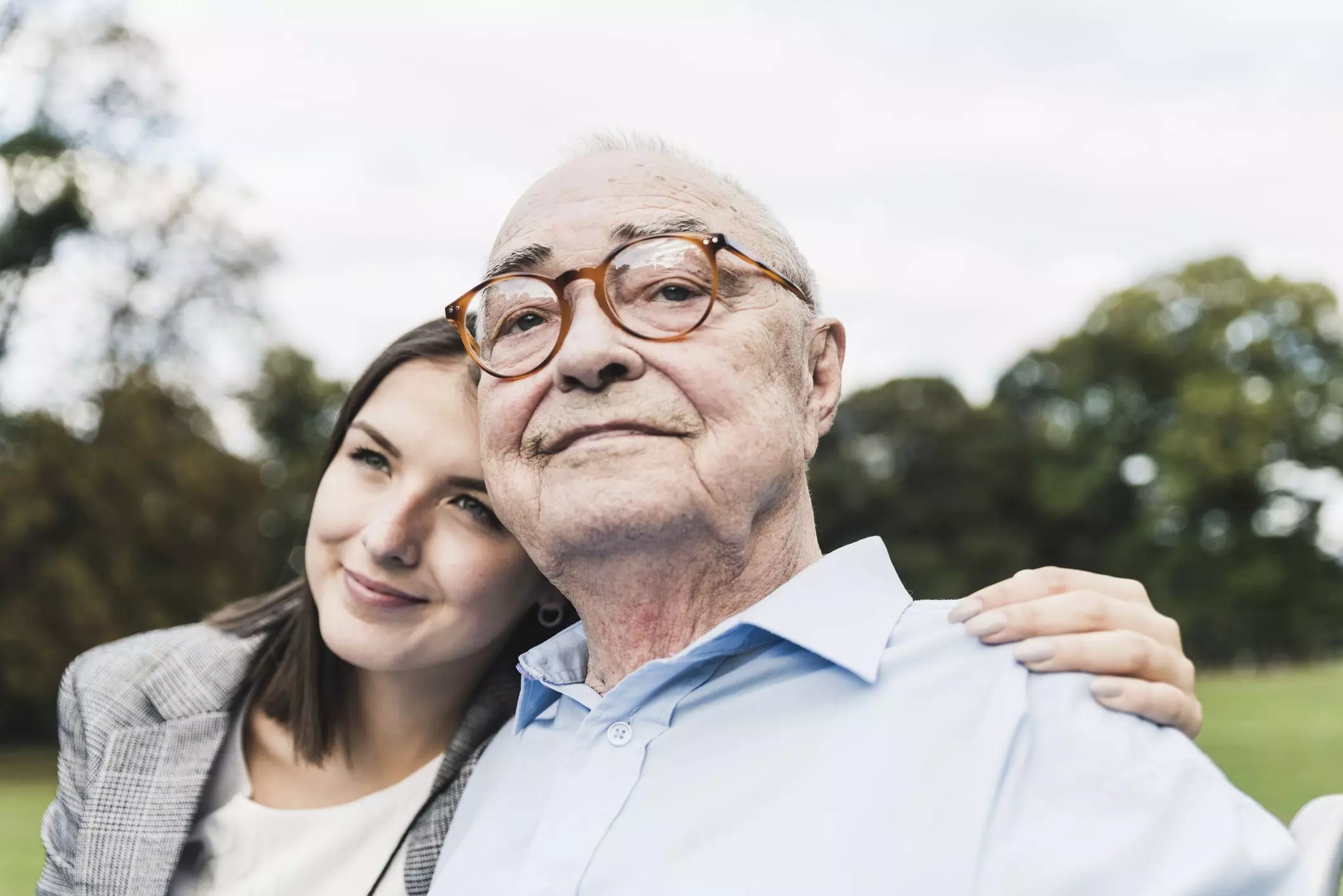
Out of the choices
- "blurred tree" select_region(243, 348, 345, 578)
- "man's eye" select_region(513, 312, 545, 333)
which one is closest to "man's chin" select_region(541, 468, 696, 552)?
"man's eye" select_region(513, 312, 545, 333)

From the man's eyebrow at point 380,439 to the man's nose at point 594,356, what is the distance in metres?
0.80

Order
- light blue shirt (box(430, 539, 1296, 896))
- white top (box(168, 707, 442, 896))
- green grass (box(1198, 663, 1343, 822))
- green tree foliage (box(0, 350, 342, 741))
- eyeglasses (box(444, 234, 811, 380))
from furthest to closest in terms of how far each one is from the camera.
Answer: green tree foliage (box(0, 350, 342, 741))
green grass (box(1198, 663, 1343, 822))
white top (box(168, 707, 442, 896))
eyeglasses (box(444, 234, 811, 380))
light blue shirt (box(430, 539, 1296, 896))

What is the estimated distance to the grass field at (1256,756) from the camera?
42.0 ft

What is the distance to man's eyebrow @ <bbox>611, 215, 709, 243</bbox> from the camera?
2311mm

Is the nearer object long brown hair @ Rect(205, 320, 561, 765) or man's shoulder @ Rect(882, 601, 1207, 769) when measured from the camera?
man's shoulder @ Rect(882, 601, 1207, 769)

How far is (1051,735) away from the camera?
1.83 m

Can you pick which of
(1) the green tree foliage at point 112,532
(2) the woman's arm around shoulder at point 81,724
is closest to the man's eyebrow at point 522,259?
(2) the woman's arm around shoulder at point 81,724

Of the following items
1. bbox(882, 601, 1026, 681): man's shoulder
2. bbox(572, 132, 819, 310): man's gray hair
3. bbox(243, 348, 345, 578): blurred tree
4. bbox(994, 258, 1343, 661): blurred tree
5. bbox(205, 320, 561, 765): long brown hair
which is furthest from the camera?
bbox(994, 258, 1343, 661): blurred tree

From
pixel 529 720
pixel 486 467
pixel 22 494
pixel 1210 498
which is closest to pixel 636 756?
pixel 529 720

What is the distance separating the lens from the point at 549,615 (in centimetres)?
314

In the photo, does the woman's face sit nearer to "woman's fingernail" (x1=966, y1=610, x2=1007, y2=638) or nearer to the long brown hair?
the long brown hair

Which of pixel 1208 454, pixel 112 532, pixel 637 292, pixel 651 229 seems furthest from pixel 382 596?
pixel 1208 454

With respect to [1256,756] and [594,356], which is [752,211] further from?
[1256,756]

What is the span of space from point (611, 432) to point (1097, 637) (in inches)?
40.1
